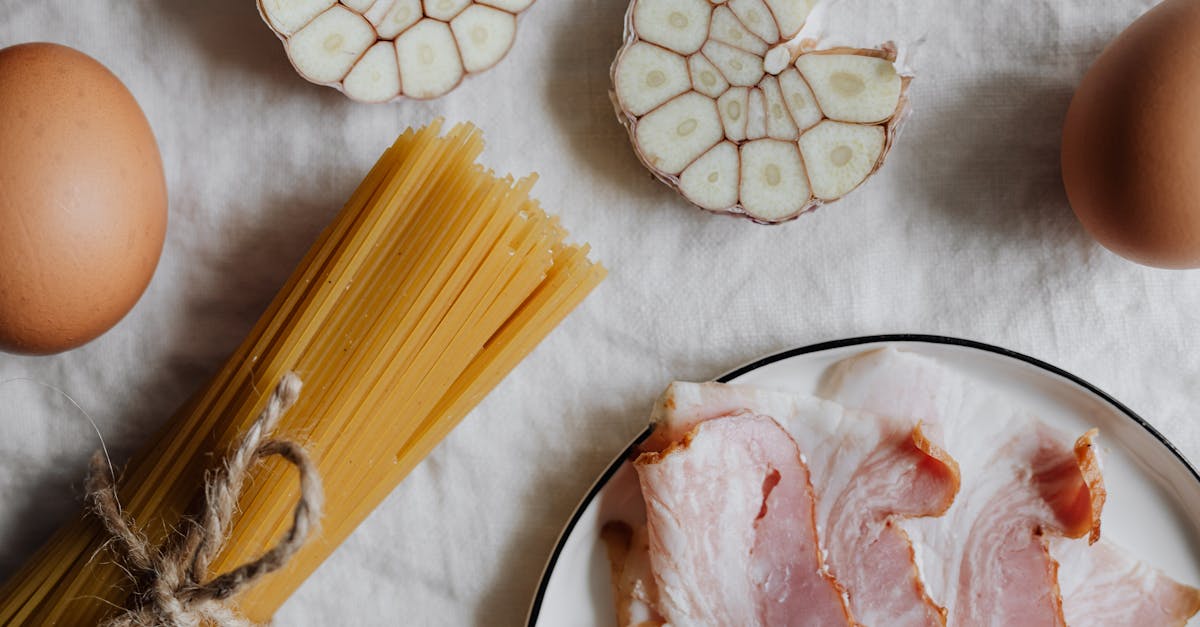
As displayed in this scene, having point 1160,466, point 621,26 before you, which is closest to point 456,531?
point 621,26

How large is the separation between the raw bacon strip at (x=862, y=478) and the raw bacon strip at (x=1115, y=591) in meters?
Answer: 0.13

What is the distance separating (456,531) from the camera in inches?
30.9

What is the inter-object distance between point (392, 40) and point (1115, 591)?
2.42ft

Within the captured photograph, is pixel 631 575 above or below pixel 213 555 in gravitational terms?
above

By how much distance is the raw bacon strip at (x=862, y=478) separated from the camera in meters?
0.71

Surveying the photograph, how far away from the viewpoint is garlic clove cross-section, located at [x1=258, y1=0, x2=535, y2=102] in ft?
2.39

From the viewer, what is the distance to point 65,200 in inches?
24.3

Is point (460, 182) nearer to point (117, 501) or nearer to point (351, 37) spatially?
point (351, 37)

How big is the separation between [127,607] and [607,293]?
1.45 ft

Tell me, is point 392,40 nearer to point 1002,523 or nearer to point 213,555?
point 213,555

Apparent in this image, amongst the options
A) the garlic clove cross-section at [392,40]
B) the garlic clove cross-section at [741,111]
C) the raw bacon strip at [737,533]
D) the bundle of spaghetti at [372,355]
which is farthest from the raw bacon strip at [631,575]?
the garlic clove cross-section at [392,40]

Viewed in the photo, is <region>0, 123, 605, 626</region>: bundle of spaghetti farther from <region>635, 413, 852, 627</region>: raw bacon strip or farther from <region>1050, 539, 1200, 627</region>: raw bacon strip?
<region>1050, 539, 1200, 627</region>: raw bacon strip

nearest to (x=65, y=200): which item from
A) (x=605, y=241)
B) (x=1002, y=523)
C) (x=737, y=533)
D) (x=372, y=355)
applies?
(x=372, y=355)

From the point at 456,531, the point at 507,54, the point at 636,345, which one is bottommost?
the point at 456,531
